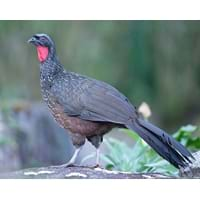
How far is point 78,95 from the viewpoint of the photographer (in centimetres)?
405

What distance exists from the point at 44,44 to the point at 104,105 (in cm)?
40

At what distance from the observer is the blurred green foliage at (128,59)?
520cm

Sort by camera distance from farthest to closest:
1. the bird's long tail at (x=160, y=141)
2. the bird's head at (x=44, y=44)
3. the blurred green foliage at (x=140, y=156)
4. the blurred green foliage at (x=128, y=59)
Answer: the blurred green foliage at (x=128, y=59), the blurred green foliage at (x=140, y=156), the bird's head at (x=44, y=44), the bird's long tail at (x=160, y=141)

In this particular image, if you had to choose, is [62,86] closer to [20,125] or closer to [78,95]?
[78,95]

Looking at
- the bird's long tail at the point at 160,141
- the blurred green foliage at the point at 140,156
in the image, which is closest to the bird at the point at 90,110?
the bird's long tail at the point at 160,141

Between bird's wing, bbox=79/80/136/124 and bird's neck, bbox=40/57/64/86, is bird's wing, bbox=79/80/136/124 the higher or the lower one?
the lower one

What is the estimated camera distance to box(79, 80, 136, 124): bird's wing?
12.9 feet

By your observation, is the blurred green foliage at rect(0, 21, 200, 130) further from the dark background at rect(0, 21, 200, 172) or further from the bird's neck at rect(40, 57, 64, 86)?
the bird's neck at rect(40, 57, 64, 86)

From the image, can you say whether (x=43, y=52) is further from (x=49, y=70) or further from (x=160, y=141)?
(x=160, y=141)

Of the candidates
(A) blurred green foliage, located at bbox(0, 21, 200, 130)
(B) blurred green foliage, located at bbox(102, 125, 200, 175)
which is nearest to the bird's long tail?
(B) blurred green foliage, located at bbox(102, 125, 200, 175)

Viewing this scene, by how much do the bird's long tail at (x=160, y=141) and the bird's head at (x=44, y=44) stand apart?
0.51 meters

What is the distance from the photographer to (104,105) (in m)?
3.96

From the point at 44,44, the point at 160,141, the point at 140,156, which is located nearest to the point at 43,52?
the point at 44,44

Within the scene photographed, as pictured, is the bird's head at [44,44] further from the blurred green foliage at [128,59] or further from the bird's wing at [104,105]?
the blurred green foliage at [128,59]
